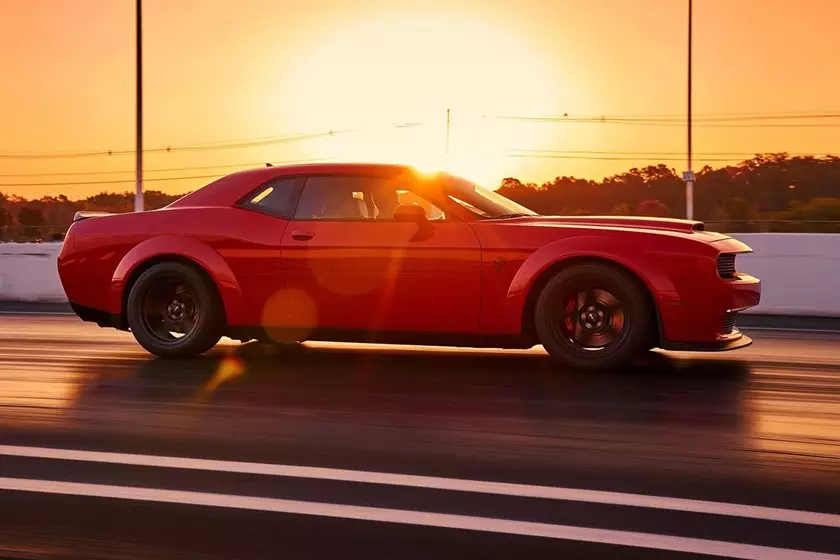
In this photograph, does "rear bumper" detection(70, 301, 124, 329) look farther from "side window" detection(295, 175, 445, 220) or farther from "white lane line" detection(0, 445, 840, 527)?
"white lane line" detection(0, 445, 840, 527)

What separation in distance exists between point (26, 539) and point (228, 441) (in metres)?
1.76

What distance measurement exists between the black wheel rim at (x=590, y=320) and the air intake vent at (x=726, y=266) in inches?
28.3

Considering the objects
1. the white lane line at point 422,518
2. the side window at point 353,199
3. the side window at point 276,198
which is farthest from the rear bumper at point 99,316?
the white lane line at point 422,518

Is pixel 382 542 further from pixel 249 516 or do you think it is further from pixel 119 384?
pixel 119 384

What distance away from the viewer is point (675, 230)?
830 centimetres

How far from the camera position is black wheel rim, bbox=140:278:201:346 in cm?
922

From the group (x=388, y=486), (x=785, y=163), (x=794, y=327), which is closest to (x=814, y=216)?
(x=785, y=163)

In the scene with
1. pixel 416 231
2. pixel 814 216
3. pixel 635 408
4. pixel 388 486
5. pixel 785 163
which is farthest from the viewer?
pixel 785 163

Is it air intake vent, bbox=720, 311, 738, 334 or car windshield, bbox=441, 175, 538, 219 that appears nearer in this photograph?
air intake vent, bbox=720, 311, 738, 334

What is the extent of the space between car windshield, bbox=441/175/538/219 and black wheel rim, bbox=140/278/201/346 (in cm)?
218

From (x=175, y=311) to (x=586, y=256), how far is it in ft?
10.7

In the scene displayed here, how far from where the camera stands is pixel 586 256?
319 inches

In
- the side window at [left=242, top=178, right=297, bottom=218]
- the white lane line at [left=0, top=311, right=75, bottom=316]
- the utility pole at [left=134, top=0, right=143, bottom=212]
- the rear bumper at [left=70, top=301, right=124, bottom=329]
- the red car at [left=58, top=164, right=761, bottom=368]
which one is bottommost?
the white lane line at [left=0, top=311, right=75, bottom=316]

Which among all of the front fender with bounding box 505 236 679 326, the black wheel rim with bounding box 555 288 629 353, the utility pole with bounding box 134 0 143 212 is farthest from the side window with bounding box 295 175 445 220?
the utility pole with bounding box 134 0 143 212
